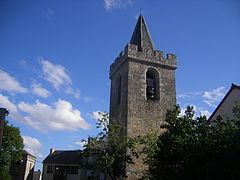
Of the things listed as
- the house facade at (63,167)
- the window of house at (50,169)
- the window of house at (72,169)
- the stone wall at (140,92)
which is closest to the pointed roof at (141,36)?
the stone wall at (140,92)

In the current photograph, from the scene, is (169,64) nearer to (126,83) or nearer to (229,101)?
(126,83)

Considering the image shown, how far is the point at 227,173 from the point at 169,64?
1383 centimetres


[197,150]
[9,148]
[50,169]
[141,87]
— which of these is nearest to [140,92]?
[141,87]

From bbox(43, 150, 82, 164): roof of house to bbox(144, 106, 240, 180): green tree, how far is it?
24.7 metres

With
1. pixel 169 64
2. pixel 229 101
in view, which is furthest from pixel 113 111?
pixel 229 101

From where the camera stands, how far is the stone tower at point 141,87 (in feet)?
61.4

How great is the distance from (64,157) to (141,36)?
21.8 metres

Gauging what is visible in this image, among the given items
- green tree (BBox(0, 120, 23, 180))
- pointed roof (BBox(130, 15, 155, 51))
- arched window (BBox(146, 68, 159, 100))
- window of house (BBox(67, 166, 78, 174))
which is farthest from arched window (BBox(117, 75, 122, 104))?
window of house (BBox(67, 166, 78, 174))

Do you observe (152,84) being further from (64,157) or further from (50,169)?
(50,169)

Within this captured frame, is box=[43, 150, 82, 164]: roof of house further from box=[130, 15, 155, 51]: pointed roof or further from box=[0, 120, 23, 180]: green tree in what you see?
box=[130, 15, 155, 51]: pointed roof

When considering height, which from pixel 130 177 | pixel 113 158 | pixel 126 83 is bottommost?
pixel 130 177

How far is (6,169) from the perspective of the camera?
24.2 metres

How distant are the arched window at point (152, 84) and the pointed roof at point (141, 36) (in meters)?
2.24

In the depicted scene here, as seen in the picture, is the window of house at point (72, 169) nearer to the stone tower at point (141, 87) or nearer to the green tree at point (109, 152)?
the stone tower at point (141, 87)
